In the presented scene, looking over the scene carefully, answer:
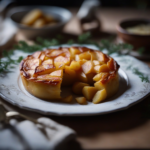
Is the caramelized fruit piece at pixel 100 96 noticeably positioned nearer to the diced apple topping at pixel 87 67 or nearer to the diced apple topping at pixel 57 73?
the diced apple topping at pixel 87 67

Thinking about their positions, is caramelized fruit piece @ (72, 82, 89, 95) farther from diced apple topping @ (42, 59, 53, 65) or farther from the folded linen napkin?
the folded linen napkin

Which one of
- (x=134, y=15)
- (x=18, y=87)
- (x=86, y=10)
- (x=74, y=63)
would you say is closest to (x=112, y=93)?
(x=74, y=63)

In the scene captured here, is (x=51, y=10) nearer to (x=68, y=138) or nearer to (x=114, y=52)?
(x=114, y=52)

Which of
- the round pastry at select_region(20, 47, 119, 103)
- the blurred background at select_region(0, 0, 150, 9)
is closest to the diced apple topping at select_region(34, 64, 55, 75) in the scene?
the round pastry at select_region(20, 47, 119, 103)

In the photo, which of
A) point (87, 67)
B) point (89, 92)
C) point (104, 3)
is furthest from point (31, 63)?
point (104, 3)

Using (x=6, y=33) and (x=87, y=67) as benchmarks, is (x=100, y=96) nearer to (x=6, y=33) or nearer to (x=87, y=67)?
(x=87, y=67)

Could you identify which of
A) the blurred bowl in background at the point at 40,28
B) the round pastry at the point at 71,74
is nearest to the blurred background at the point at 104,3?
the blurred bowl in background at the point at 40,28
